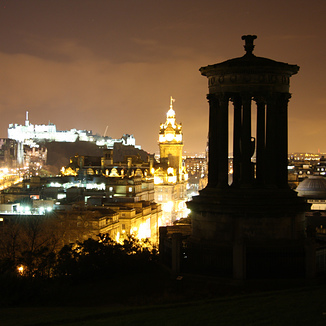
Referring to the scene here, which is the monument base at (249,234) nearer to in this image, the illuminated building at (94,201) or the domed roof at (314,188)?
the illuminated building at (94,201)

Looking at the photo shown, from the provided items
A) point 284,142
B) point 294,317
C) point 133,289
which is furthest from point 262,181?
point 294,317

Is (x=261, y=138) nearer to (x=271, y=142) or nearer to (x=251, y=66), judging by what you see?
(x=271, y=142)

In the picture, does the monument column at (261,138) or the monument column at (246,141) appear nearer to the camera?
the monument column at (246,141)

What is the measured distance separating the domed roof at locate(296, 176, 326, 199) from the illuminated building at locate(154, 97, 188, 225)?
40679 millimetres

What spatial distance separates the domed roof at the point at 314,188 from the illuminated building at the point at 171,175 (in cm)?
4068

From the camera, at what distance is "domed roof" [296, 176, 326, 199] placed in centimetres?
8334

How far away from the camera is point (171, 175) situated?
14475cm

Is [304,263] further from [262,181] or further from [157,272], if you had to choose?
[157,272]

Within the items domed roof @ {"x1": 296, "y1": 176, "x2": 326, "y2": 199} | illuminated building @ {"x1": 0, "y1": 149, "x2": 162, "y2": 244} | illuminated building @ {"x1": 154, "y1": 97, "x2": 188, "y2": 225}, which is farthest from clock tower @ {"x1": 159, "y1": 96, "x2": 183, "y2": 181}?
domed roof @ {"x1": 296, "y1": 176, "x2": 326, "y2": 199}

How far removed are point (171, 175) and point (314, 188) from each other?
62191 mm

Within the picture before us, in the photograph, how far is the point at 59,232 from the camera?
57594mm

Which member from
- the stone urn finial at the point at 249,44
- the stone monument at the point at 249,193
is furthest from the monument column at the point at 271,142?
the stone urn finial at the point at 249,44

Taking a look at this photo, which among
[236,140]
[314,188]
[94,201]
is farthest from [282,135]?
[94,201]

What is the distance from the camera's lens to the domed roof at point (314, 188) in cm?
8334
